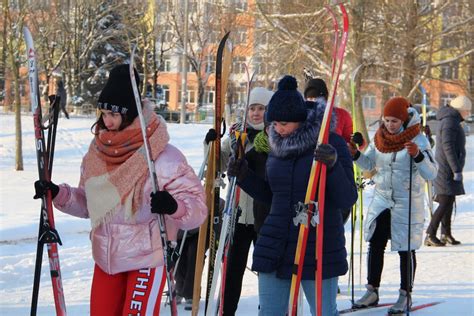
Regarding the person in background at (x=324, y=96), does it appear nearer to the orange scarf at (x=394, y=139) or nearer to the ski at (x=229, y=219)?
the orange scarf at (x=394, y=139)

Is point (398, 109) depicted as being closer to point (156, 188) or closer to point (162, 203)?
point (156, 188)

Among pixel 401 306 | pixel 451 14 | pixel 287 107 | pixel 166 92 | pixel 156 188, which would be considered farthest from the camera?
pixel 166 92

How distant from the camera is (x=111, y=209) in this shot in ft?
11.9

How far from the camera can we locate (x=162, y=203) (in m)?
3.40

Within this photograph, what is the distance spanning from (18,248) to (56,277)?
4.62 meters

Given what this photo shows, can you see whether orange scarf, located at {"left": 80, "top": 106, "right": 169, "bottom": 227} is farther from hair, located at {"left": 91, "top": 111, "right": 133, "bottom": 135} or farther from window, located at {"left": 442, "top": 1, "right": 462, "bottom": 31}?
window, located at {"left": 442, "top": 1, "right": 462, "bottom": 31}

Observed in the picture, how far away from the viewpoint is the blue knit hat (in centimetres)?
Answer: 402

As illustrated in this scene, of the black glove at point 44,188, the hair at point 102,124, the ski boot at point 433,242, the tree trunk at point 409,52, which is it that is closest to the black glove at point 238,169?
the hair at point 102,124

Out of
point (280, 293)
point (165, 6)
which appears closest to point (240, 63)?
point (280, 293)

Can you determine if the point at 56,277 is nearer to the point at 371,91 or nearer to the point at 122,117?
the point at 122,117

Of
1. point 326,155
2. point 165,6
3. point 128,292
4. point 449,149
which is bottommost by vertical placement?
point 128,292

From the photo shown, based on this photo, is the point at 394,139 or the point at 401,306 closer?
the point at 394,139

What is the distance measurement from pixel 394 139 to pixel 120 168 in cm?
298

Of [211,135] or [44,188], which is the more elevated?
[211,135]
